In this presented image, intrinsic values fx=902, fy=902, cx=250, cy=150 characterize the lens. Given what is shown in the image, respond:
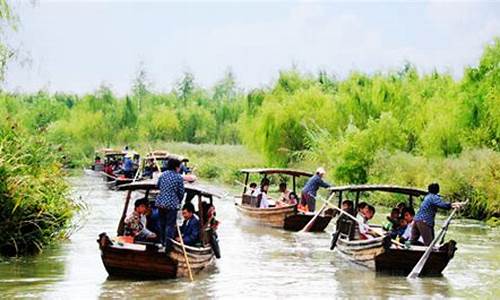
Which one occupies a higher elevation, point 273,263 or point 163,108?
point 163,108

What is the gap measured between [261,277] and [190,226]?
1746mm

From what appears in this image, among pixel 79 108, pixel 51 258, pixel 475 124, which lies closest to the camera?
pixel 51 258

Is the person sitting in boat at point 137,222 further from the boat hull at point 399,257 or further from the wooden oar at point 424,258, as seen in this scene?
the wooden oar at point 424,258

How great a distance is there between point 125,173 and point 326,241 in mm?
19295

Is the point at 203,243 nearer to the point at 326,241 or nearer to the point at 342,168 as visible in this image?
the point at 326,241

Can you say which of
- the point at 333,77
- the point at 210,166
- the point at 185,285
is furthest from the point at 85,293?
the point at 333,77

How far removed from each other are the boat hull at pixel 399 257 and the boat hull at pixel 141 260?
3391mm

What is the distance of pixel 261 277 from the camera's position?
16.2 meters

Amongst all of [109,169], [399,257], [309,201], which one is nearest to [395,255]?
[399,257]

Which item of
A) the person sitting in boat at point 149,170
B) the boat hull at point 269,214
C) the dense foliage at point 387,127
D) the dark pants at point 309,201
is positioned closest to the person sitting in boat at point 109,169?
the dense foliage at point 387,127

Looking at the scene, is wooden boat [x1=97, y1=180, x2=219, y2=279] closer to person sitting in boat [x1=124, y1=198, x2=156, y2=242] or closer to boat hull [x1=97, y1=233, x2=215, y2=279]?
boat hull [x1=97, y1=233, x2=215, y2=279]

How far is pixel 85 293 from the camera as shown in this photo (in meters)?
14.1

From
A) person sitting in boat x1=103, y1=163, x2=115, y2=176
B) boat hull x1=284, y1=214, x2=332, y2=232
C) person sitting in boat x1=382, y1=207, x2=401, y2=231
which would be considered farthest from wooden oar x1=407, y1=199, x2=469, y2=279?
person sitting in boat x1=103, y1=163, x2=115, y2=176

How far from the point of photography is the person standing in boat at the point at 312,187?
75.4 ft
